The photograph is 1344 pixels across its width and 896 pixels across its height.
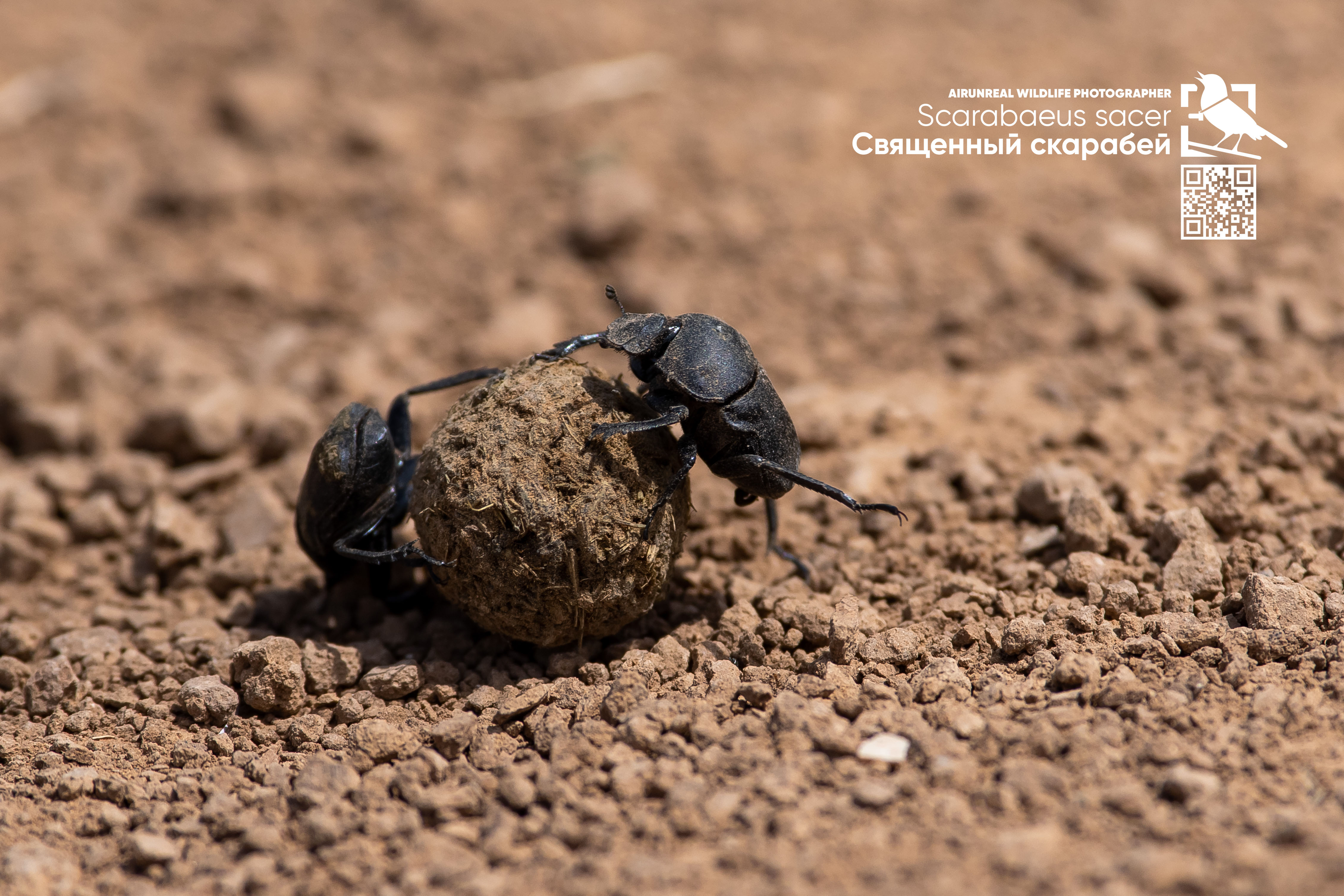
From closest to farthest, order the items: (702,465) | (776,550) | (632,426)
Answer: (632,426) → (776,550) → (702,465)

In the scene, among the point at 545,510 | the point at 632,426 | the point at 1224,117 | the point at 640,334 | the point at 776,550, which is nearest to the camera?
the point at 545,510

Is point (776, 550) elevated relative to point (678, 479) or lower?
lower

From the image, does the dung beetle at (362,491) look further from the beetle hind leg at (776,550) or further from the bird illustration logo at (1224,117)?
the bird illustration logo at (1224,117)

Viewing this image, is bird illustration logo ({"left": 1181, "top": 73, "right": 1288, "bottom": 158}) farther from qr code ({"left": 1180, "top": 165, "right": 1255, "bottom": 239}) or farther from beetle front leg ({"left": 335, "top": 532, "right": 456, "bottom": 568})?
beetle front leg ({"left": 335, "top": 532, "right": 456, "bottom": 568})

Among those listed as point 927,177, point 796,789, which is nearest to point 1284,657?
point 796,789

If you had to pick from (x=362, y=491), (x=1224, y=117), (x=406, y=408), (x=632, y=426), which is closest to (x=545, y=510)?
(x=632, y=426)

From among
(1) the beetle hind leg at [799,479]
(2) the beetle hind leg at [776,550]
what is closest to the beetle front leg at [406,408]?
(1) the beetle hind leg at [799,479]

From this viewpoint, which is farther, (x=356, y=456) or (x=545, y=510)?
(x=356, y=456)

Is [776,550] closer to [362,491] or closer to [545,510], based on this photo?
[545,510]
